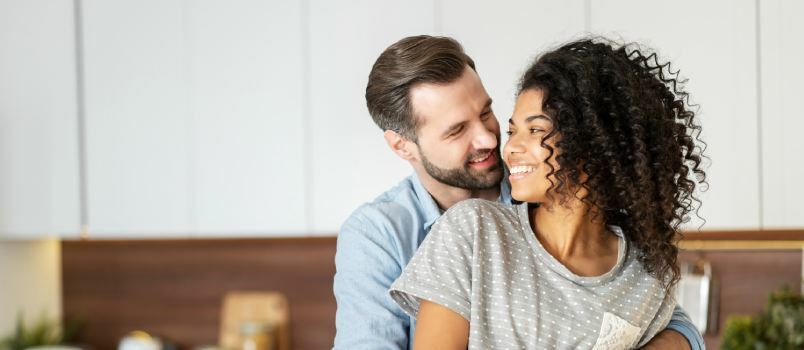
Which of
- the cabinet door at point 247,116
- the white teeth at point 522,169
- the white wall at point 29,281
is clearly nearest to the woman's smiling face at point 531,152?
the white teeth at point 522,169

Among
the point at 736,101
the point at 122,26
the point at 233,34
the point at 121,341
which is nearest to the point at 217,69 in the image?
the point at 233,34

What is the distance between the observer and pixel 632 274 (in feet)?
4.73

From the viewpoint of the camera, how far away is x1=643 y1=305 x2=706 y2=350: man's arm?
1.45 meters

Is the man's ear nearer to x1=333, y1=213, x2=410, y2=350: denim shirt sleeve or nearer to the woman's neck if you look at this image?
x1=333, y1=213, x2=410, y2=350: denim shirt sleeve

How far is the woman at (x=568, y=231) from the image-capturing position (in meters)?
1.33

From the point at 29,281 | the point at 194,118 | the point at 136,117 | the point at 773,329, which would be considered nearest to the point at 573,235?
the point at 773,329

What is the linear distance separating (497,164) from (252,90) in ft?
5.36

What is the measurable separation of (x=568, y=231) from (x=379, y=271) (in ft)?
1.05

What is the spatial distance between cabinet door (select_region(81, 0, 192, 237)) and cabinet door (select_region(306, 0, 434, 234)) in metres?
0.43

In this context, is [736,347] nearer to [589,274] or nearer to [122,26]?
[589,274]

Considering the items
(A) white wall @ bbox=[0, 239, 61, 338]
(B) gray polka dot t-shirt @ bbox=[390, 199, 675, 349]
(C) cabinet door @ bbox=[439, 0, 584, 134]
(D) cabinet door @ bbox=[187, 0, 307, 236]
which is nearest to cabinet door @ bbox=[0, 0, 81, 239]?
→ (A) white wall @ bbox=[0, 239, 61, 338]

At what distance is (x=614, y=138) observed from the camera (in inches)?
54.5

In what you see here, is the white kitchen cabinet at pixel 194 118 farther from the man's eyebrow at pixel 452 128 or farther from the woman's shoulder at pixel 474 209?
the woman's shoulder at pixel 474 209

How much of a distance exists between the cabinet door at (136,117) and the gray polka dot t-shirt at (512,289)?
2.02 metres
